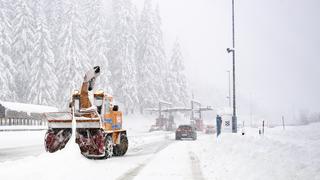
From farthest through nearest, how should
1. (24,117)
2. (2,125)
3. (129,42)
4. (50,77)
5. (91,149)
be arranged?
(129,42) < (50,77) < (24,117) < (2,125) < (91,149)

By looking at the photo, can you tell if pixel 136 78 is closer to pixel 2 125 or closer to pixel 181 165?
pixel 2 125

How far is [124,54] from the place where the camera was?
243 ft

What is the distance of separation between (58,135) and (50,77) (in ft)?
144

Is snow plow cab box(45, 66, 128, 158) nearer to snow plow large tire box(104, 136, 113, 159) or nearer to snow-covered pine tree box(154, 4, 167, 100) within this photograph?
snow plow large tire box(104, 136, 113, 159)

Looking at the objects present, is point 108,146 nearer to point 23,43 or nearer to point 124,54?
point 23,43

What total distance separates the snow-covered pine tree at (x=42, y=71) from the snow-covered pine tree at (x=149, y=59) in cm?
2114

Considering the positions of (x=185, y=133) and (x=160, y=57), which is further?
(x=160, y=57)

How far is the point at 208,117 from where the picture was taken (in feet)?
431

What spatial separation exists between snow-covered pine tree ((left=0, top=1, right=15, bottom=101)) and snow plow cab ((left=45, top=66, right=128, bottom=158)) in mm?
38957

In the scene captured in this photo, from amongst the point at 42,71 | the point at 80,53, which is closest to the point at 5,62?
the point at 42,71

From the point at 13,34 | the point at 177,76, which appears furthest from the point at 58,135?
the point at 177,76

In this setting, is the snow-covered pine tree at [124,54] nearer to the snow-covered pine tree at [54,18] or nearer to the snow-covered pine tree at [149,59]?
the snow-covered pine tree at [149,59]

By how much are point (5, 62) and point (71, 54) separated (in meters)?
9.33

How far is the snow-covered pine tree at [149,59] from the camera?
7806cm
